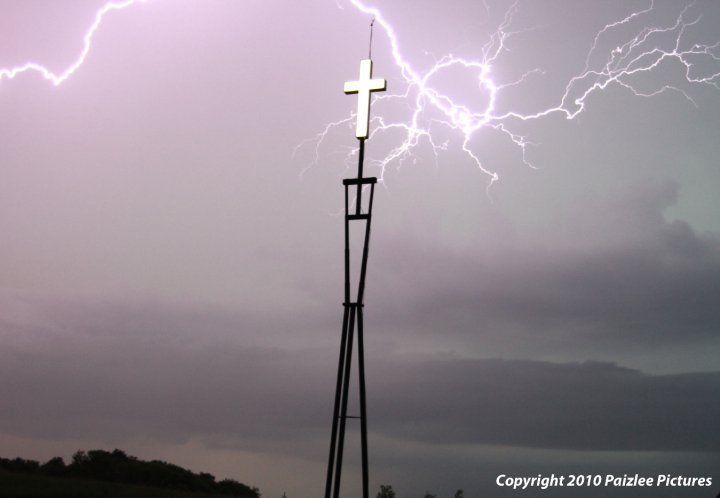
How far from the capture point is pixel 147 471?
15688 millimetres

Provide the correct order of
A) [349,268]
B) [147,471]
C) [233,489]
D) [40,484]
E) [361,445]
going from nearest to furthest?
1. [361,445]
2. [349,268]
3. [40,484]
4. [147,471]
5. [233,489]

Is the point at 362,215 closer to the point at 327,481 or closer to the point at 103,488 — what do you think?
the point at 327,481

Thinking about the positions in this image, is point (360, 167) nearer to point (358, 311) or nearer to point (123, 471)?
point (358, 311)

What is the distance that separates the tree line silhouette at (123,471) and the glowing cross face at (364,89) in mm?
8441

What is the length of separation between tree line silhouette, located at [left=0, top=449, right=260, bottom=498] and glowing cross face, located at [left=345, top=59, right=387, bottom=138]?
27.7ft

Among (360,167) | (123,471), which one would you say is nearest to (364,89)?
(360,167)

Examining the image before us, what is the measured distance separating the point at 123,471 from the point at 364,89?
29.7 ft

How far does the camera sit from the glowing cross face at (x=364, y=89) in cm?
1112

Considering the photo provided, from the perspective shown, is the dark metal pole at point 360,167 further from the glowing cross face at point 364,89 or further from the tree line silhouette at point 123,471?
the tree line silhouette at point 123,471

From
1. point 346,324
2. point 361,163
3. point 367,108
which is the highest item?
point 367,108

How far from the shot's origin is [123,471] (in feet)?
50.4

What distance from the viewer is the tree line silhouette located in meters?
15.0

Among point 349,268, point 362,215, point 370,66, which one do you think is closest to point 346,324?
point 349,268

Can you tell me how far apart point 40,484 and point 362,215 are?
7.06 m
